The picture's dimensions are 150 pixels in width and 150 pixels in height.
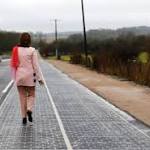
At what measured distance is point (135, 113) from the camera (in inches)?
605

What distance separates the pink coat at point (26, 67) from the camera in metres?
12.4

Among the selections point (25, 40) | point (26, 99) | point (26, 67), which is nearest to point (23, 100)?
point (26, 99)

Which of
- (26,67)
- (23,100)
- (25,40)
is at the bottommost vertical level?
(23,100)

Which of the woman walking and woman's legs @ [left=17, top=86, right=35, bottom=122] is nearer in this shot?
the woman walking

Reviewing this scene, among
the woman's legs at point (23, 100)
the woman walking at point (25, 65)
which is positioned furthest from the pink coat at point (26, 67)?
the woman's legs at point (23, 100)

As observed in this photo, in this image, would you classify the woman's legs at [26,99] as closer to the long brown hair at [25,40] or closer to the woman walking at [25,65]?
the woman walking at [25,65]

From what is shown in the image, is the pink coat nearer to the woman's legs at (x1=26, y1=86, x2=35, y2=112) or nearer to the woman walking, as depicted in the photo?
the woman walking

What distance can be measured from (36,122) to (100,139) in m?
2.85

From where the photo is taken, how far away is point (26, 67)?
12.4 meters

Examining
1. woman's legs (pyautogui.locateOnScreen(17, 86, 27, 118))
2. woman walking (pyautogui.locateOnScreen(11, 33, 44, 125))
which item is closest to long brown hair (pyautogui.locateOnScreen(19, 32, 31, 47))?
woman walking (pyautogui.locateOnScreen(11, 33, 44, 125))

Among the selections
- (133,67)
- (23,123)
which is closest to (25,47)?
(23,123)

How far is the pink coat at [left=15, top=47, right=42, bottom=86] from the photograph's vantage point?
12.4m

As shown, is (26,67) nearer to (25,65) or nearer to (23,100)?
(25,65)

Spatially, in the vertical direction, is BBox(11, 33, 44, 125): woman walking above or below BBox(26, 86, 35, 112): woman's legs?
above
